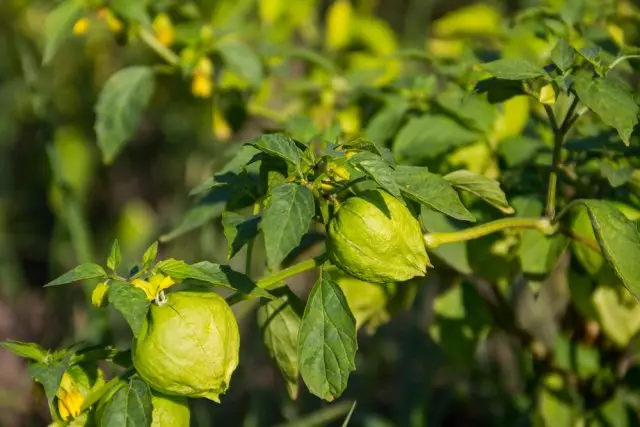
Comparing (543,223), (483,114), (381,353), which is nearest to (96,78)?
(381,353)

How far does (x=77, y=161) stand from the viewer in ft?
7.96

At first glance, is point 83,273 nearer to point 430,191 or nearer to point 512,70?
point 430,191

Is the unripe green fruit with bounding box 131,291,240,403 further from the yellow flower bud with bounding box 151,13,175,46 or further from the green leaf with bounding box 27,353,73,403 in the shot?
the yellow flower bud with bounding box 151,13,175,46

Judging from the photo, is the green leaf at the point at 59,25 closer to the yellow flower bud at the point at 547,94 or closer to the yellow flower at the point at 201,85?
the yellow flower at the point at 201,85

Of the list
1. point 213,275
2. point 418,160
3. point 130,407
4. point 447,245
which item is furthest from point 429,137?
point 130,407

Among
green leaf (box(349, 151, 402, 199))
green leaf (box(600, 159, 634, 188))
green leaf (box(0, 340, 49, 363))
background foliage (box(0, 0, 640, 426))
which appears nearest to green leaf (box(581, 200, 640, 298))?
background foliage (box(0, 0, 640, 426))

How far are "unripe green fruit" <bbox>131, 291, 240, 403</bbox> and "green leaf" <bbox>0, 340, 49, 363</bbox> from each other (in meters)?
0.12

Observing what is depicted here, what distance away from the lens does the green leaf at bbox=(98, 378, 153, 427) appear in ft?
2.65

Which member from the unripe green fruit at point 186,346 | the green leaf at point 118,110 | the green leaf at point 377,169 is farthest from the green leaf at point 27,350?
the green leaf at point 118,110

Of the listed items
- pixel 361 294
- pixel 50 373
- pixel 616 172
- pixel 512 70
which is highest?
pixel 512 70

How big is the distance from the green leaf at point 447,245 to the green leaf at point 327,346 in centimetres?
17

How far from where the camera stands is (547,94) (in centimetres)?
97

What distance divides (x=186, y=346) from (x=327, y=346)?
0.13m

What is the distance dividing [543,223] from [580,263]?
17 cm
